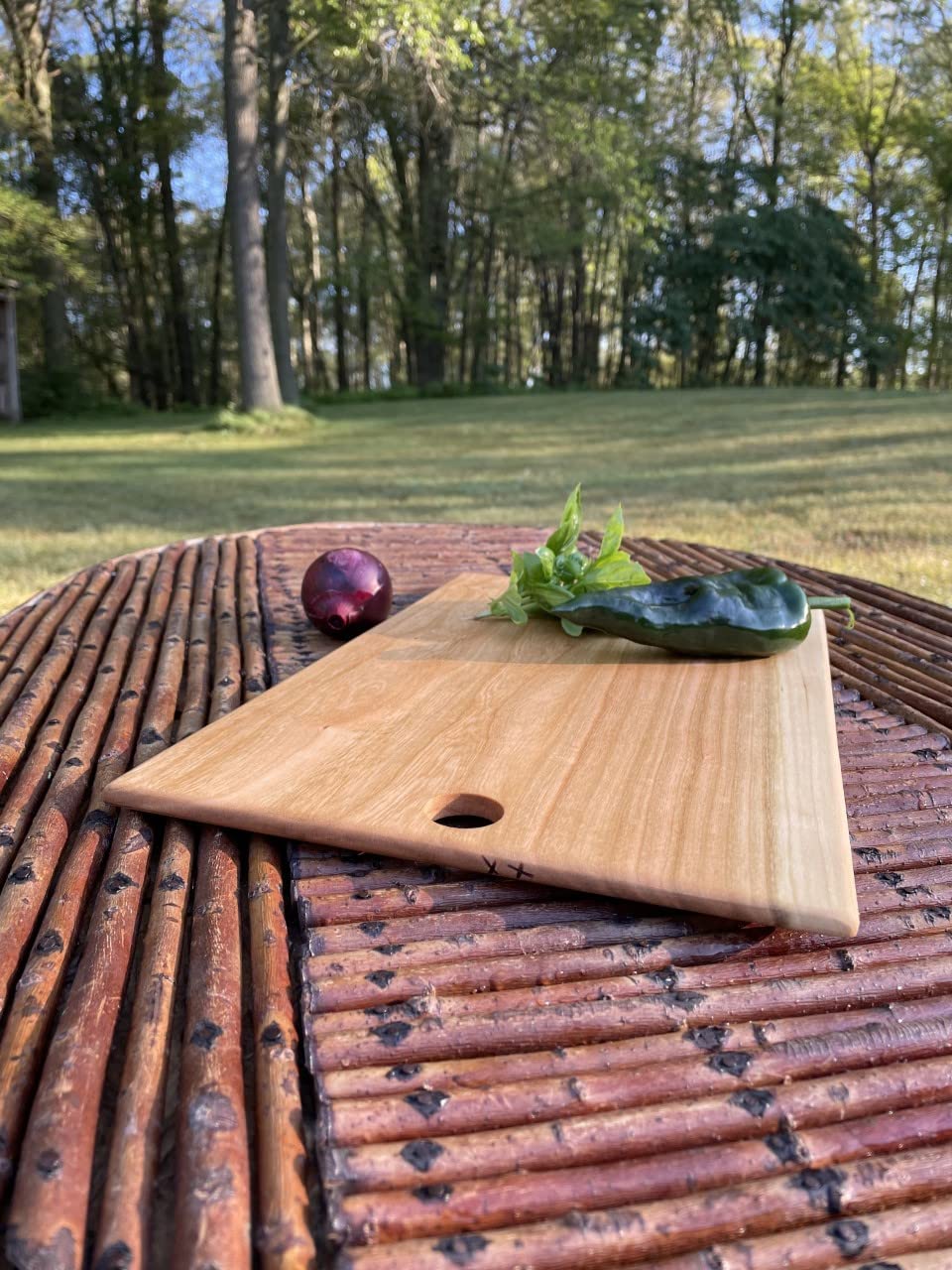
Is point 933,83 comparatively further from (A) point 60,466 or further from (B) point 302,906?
(B) point 302,906

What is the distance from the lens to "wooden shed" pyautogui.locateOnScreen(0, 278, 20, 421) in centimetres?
1409

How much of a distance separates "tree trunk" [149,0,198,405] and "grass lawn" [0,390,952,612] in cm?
815

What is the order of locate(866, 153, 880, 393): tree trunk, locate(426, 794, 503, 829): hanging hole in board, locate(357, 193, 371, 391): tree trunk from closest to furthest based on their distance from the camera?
1. locate(426, 794, 503, 829): hanging hole in board
2. locate(357, 193, 371, 391): tree trunk
3. locate(866, 153, 880, 393): tree trunk

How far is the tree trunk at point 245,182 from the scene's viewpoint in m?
10.5

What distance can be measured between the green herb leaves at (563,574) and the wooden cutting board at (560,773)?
0.52ft

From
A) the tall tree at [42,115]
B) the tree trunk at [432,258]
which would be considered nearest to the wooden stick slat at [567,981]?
the tall tree at [42,115]

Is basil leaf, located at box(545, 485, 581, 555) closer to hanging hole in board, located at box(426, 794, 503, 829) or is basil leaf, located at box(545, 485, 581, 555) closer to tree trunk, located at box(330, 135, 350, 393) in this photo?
hanging hole in board, located at box(426, 794, 503, 829)

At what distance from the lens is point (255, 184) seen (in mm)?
11141

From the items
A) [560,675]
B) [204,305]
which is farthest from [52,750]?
[204,305]

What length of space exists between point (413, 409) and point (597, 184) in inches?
181

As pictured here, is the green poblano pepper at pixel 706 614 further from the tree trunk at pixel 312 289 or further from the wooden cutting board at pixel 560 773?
the tree trunk at pixel 312 289

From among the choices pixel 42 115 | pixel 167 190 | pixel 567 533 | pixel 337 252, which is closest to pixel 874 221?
pixel 337 252

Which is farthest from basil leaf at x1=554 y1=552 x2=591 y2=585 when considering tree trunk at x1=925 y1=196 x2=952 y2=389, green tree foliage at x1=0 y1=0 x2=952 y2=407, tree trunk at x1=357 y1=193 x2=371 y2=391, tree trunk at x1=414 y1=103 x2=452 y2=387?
tree trunk at x1=925 y1=196 x2=952 y2=389

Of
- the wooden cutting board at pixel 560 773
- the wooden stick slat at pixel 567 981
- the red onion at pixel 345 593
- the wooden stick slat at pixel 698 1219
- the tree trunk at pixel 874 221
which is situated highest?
the tree trunk at pixel 874 221
